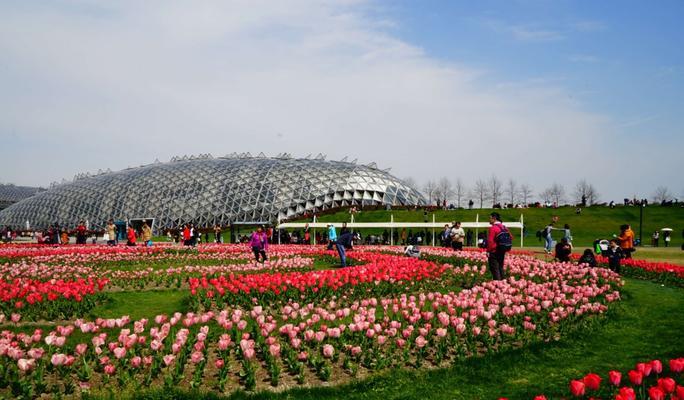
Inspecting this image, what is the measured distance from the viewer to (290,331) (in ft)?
27.5

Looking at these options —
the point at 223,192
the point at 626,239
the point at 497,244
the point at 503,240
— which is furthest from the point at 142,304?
the point at 223,192

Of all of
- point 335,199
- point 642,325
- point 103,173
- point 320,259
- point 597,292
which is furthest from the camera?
point 103,173

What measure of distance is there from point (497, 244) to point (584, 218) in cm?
5520

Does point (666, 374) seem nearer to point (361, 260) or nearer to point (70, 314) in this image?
point (70, 314)

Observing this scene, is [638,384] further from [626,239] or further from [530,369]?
[626,239]

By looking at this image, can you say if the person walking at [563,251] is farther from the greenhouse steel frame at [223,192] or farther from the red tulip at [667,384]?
the greenhouse steel frame at [223,192]

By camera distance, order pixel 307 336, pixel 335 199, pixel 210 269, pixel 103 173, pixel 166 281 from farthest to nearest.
Result: pixel 103 173, pixel 335 199, pixel 210 269, pixel 166 281, pixel 307 336

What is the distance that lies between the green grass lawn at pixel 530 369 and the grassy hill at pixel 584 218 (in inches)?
1703

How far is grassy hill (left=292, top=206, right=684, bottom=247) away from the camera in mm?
56500

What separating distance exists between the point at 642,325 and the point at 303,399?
730cm

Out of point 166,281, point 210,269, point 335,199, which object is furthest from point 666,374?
point 335,199

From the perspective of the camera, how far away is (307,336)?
834cm

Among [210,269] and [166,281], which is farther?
[210,269]

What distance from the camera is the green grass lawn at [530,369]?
6703 mm
